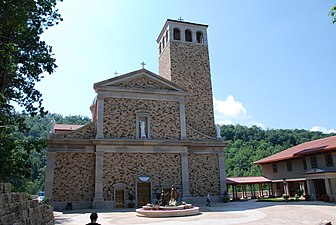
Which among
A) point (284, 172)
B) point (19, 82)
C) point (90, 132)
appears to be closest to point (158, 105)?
point (90, 132)

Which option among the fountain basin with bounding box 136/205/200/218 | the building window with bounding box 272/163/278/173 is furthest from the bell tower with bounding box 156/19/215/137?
the fountain basin with bounding box 136/205/200/218

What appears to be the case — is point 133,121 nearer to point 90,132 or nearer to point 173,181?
point 90,132

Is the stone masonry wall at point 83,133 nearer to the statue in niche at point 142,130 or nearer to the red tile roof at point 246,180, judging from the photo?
the statue in niche at point 142,130

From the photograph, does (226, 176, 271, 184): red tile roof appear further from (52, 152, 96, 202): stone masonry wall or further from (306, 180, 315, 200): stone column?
(52, 152, 96, 202): stone masonry wall

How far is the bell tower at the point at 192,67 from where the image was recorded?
31.5 meters

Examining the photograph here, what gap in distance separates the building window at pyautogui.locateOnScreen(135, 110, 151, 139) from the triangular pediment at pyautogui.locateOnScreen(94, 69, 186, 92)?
8.03 feet

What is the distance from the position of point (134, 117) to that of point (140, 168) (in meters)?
4.67

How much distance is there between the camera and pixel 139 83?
92.1 ft

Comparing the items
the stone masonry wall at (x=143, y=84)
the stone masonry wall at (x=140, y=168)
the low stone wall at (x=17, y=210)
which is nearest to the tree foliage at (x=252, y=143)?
the stone masonry wall at (x=140, y=168)

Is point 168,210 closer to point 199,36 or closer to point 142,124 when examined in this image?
point 142,124

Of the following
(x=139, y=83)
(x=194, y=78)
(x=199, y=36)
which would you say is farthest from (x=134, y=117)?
(x=199, y=36)

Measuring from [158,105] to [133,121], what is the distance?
9.85 feet

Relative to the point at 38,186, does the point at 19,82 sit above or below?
above

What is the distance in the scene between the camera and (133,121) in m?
26.7
